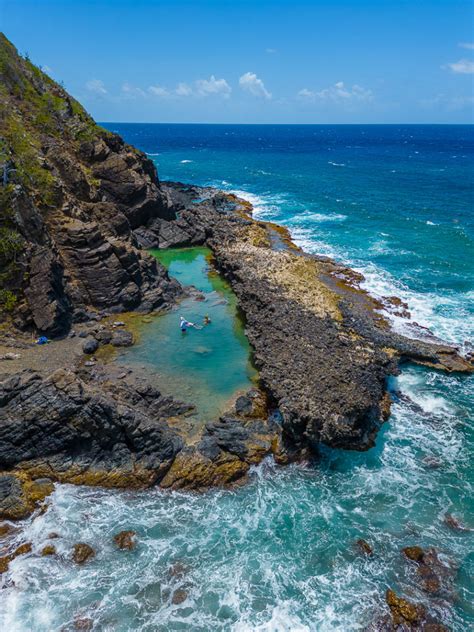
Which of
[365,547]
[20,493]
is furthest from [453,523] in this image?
[20,493]

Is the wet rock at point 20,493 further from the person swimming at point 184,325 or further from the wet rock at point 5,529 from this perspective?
the person swimming at point 184,325

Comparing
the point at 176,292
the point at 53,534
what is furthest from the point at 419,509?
the point at 176,292

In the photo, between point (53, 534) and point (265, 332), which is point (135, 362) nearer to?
point (265, 332)

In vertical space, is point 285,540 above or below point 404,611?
below

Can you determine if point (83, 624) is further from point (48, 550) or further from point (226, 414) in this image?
point (226, 414)

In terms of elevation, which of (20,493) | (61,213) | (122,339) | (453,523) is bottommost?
(453,523)

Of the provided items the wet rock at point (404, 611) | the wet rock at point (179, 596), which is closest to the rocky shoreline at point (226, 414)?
the wet rock at point (179, 596)

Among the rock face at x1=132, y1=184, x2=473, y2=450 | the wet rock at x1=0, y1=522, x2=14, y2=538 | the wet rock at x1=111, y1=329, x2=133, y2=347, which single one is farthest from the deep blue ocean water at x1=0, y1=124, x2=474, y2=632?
the wet rock at x1=111, y1=329, x2=133, y2=347
